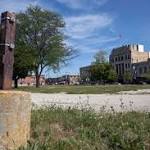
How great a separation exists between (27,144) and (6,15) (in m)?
2.18

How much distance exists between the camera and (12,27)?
6.92 meters

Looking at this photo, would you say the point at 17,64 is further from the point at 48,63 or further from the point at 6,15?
the point at 6,15

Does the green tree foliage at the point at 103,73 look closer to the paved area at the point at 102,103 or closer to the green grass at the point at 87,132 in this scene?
the paved area at the point at 102,103

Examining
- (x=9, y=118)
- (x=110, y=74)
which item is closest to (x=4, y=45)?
(x=9, y=118)

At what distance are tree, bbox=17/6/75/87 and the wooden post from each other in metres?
63.4

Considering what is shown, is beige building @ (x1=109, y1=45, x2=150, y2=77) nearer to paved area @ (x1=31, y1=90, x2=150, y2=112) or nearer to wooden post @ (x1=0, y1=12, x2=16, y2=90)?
paved area @ (x1=31, y1=90, x2=150, y2=112)

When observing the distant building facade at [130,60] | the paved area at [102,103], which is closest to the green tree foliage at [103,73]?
the distant building facade at [130,60]

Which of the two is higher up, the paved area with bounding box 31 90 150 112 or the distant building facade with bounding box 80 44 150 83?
the distant building facade with bounding box 80 44 150 83

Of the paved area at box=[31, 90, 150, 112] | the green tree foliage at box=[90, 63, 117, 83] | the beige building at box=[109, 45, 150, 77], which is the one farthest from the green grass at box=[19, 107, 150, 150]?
the beige building at box=[109, 45, 150, 77]

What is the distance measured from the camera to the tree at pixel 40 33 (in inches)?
2788

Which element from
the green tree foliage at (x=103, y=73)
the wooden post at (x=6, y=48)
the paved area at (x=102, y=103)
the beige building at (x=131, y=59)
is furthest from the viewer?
the beige building at (x=131, y=59)

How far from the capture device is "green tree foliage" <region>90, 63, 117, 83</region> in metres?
123

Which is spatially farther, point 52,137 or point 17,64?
point 17,64

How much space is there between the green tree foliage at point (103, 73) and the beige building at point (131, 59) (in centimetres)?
2825
